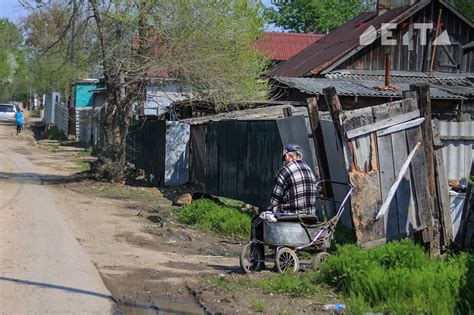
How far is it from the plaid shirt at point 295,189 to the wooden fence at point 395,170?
2.09ft

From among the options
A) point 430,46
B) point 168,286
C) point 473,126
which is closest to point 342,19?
point 430,46

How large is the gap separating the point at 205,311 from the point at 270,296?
2.95ft

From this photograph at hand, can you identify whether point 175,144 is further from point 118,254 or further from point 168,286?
point 168,286

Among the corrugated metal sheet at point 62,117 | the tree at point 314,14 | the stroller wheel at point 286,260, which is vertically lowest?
the stroller wheel at point 286,260

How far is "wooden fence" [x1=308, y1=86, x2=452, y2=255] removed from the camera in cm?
953


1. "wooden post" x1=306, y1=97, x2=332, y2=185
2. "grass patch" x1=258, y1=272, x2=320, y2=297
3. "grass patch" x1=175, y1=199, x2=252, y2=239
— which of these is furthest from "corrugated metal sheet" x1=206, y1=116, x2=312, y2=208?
"grass patch" x1=258, y1=272, x2=320, y2=297

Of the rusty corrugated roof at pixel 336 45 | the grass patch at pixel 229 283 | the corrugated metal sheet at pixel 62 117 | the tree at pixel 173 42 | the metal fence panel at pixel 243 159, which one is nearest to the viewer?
the grass patch at pixel 229 283

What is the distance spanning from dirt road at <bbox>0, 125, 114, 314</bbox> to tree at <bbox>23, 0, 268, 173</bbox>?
166 inches

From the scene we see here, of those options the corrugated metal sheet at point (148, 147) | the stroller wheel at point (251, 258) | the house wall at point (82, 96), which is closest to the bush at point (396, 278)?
the stroller wheel at point (251, 258)

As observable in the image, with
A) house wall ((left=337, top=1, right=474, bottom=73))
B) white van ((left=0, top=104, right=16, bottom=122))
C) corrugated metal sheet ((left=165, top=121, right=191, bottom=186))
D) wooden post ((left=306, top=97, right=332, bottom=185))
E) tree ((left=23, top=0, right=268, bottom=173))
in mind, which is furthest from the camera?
white van ((left=0, top=104, right=16, bottom=122))

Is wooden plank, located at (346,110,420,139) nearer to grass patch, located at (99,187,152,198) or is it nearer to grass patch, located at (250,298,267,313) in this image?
grass patch, located at (250,298,267,313)

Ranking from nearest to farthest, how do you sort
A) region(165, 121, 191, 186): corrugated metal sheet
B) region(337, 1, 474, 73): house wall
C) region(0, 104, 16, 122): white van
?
1. region(165, 121, 191, 186): corrugated metal sheet
2. region(337, 1, 474, 73): house wall
3. region(0, 104, 16, 122): white van

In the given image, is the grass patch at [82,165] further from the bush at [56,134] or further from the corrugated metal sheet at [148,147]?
the bush at [56,134]

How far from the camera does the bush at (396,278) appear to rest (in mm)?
7312
